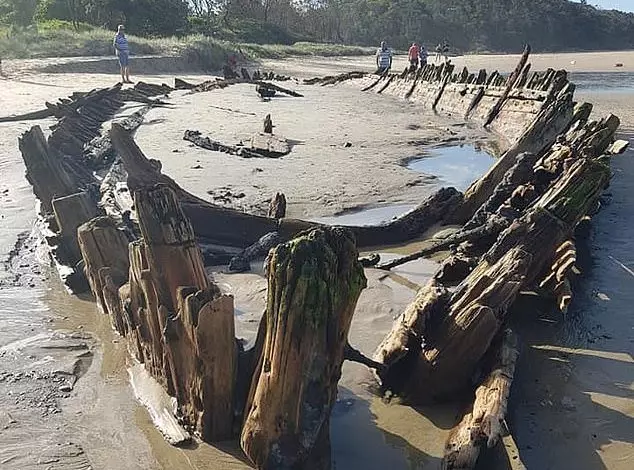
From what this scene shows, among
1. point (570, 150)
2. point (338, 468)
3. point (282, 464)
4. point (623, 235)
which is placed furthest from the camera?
point (623, 235)

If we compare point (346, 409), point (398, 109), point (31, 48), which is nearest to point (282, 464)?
point (346, 409)

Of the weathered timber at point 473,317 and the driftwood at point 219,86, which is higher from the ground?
the weathered timber at point 473,317

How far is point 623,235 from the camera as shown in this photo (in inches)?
336

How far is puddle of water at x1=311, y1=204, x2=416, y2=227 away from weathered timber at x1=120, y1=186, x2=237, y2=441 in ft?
14.6

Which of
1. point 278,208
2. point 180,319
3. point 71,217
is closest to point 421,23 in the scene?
point 278,208

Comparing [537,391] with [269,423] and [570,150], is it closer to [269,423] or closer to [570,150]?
[269,423]

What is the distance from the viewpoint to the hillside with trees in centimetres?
7569

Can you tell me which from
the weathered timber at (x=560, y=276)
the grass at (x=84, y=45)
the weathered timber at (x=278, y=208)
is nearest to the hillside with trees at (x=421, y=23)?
→ the grass at (x=84, y=45)

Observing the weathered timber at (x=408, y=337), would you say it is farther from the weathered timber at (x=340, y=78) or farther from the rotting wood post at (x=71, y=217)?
the weathered timber at (x=340, y=78)

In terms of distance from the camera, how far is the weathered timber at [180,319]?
3.79 m

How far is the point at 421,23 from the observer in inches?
3942

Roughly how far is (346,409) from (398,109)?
20.9 meters

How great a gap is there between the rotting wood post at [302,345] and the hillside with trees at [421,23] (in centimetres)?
6133

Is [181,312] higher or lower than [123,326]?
higher
